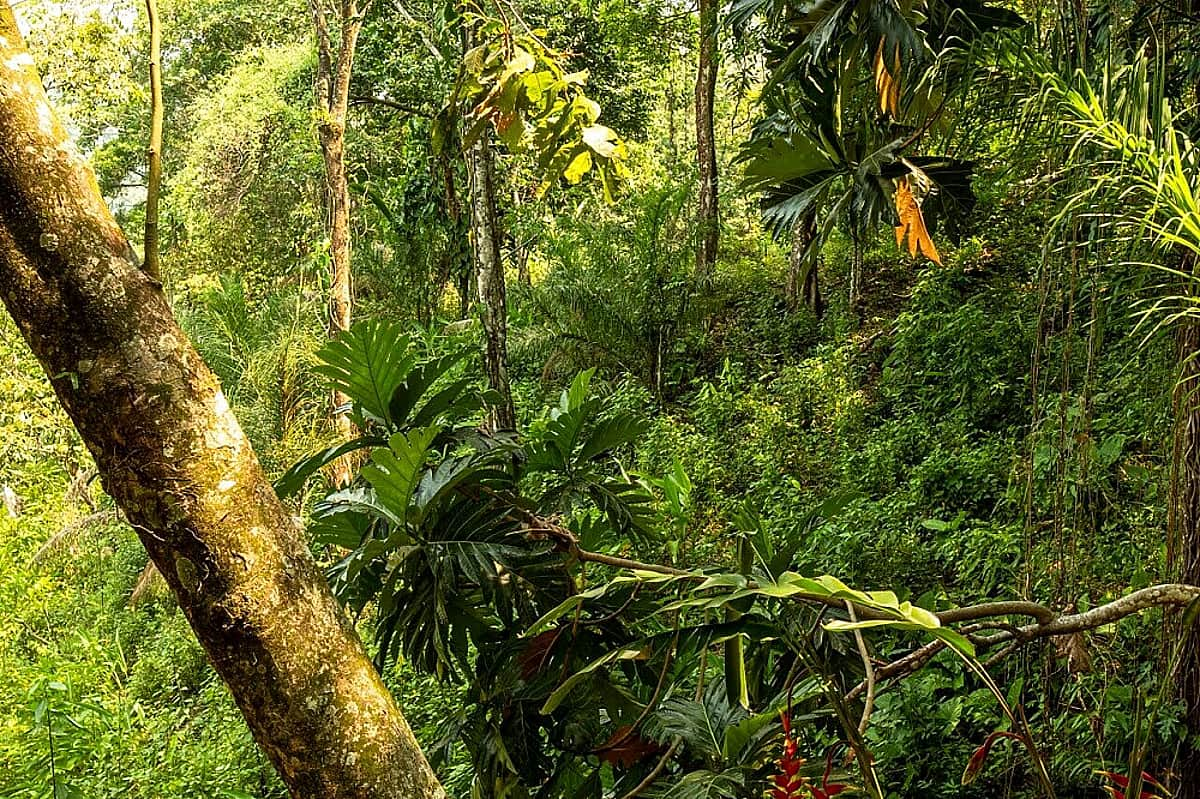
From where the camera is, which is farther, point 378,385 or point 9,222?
point 378,385

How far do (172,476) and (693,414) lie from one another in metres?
4.38

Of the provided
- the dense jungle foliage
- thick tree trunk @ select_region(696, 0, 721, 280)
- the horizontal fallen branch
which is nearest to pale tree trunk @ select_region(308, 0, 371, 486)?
the dense jungle foliage

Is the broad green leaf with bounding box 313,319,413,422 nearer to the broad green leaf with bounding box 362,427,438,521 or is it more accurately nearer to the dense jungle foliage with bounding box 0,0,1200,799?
the dense jungle foliage with bounding box 0,0,1200,799

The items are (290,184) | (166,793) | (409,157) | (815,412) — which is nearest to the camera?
(166,793)

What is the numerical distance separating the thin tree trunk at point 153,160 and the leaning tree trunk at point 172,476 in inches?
1.6

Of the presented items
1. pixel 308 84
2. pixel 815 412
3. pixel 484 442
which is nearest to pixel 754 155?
pixel 484 442

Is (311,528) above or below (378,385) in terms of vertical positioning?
below

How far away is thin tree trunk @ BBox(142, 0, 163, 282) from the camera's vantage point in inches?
37.6

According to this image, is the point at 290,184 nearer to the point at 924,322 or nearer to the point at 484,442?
the point at 924,322

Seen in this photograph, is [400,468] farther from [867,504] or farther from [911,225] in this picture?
[867,504]

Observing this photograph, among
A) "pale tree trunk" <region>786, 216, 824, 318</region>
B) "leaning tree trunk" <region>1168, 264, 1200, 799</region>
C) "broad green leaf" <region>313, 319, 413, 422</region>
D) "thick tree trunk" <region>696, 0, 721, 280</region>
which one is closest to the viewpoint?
"leaning tree trunk" <region>1168, 264, 1200, 799</region>

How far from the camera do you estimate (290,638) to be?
2.92 feet

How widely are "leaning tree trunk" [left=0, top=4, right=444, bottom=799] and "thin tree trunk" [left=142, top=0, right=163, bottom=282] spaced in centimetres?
4

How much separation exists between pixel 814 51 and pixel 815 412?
3.31 meters
